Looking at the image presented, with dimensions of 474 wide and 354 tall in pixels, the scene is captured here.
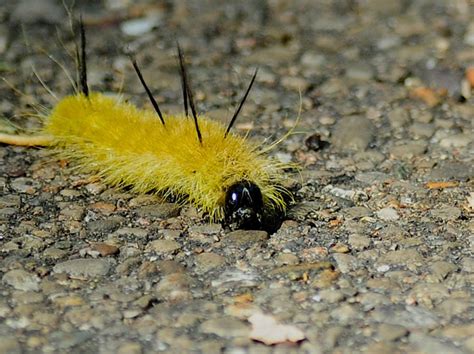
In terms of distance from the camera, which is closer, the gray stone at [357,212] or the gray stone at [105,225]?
the gray stone at [105,225]

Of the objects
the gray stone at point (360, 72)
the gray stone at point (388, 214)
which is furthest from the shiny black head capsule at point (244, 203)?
the gray stone at point (360, 72)

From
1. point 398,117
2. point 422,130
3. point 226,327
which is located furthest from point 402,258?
point 398,117

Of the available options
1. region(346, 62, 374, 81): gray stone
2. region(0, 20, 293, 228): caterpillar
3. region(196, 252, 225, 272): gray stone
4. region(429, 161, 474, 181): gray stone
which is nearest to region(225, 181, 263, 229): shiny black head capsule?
region(0, 20, 293, 228): caterpillar

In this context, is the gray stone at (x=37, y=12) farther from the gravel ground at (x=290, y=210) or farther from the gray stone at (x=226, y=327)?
Result: the gray stone at (x=226, y=327)

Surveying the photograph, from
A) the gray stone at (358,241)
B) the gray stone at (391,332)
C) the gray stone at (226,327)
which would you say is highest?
the gray stone at (358,241)

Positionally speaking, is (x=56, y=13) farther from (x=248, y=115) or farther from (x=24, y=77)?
(x=248, y=115)

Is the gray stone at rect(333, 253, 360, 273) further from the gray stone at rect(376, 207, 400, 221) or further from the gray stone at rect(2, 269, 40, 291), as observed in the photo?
the gray stone at rect(2, 269, 40, 291)

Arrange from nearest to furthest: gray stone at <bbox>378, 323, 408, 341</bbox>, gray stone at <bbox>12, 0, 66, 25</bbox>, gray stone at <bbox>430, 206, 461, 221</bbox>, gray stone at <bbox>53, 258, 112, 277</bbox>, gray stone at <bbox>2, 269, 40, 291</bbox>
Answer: gray stone at <bbox>378, 323, 408, 341</bbox> → gray stone at <bbox>2, 269, 40, 291</bbox> → gray stone at <bbox>53, 258, 112, 277</bbox> → gray stone at <bbox>430, 206, 461, 221</bbox> → gray stone at <bbox>12, 0, 66, 25</bbox>

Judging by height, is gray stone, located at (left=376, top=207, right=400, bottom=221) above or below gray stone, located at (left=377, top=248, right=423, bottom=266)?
above
